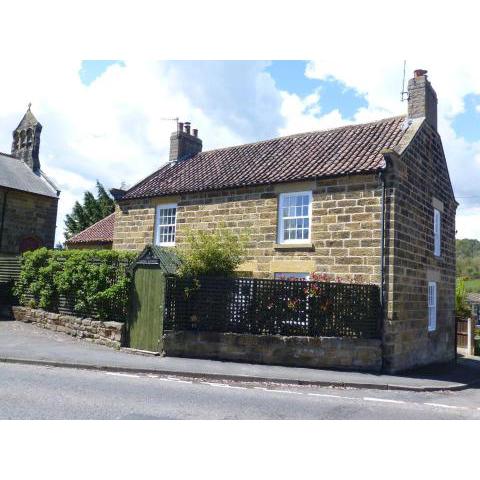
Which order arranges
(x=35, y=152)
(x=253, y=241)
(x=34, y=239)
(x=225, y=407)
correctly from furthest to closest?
(x=35, y=152) < (x=34, y=239) < (x=253, y=241) < (x=225, y=407)

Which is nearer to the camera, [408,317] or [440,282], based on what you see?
[408,317]

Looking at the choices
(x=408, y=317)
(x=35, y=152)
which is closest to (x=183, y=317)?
(x=408, y=317)

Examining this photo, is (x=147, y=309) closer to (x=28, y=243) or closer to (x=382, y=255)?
(x=382, y=255)

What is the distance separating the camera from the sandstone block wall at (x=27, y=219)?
25875mm

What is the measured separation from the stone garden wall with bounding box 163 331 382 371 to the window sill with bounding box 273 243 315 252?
3269 mm

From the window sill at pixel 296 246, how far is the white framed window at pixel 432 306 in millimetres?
4675

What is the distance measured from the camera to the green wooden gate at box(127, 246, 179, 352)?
498 inches

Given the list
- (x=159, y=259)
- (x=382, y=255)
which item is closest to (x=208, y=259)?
(x=159, y=259)

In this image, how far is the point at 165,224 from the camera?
1822 centimetres

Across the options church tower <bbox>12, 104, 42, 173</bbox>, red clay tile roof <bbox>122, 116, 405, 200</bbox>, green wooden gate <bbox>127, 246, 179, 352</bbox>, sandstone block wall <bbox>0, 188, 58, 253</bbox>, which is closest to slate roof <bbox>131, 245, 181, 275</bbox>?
green wooden gate <bbox>127, 246, 179, 352</bbox>

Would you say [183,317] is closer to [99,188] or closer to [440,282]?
[440,282]

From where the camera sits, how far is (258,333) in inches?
490

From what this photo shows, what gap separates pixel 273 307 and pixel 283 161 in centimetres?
621

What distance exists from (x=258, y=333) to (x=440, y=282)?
8029 millimetres
